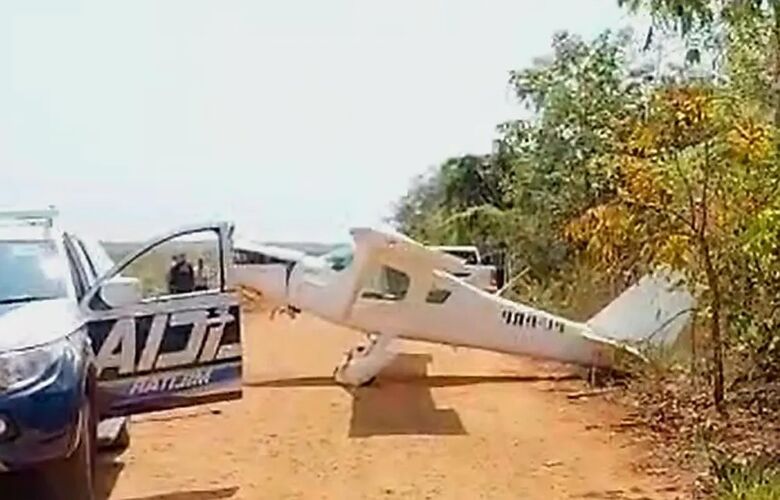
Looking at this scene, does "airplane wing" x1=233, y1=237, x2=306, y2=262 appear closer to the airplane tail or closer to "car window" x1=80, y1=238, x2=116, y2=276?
the airplane tail

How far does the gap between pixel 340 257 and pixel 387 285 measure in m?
0.84

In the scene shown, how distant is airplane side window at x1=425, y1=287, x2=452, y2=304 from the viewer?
16.1 meters

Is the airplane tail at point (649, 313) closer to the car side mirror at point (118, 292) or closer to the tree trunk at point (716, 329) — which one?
the tree trunk at point (716, 329)

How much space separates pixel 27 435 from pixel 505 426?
21.0 ft

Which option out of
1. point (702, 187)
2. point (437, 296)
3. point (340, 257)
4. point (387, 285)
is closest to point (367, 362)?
point (387, 285)

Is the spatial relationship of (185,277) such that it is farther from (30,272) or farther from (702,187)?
(702,187)

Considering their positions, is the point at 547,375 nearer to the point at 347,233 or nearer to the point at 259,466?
the point at 347,233

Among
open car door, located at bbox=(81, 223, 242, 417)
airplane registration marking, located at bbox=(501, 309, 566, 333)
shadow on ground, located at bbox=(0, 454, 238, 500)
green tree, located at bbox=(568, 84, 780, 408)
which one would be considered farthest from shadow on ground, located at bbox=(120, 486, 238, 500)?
airplane registration marking, located at bbox=(501, 309, 566, 333)

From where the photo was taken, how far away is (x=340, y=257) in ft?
55.1

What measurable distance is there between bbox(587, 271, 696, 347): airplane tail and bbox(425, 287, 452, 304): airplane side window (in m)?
1.75

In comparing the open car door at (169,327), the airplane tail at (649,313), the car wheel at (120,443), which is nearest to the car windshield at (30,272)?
the open car door at (169,327)

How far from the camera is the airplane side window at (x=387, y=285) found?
16.0m

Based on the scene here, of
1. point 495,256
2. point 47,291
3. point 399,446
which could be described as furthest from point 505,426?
point 495,256

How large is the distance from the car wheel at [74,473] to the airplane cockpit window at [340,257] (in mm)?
9118
